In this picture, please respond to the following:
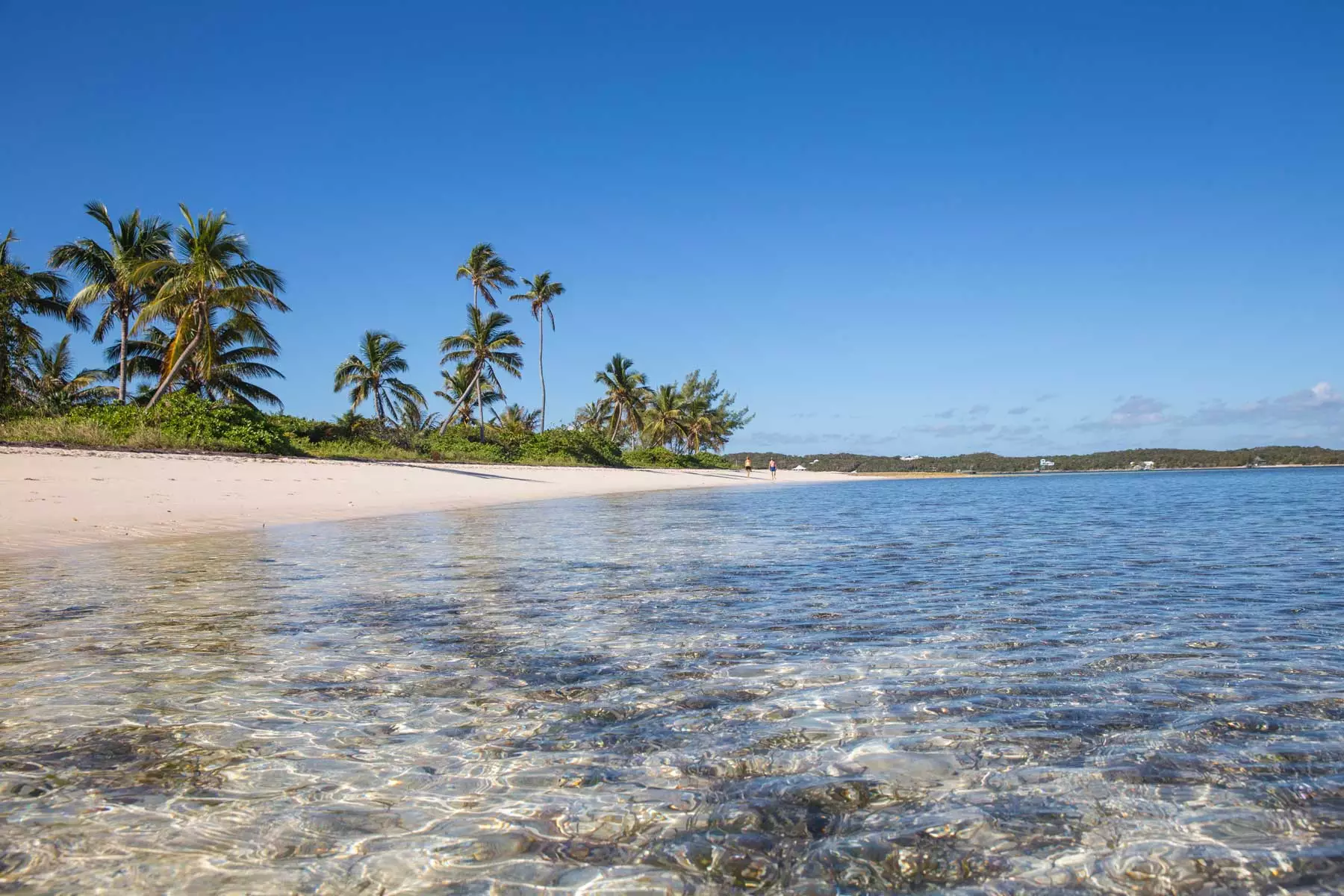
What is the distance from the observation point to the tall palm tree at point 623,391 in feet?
211

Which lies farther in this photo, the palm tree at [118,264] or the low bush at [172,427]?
the palm tree at [118,264]

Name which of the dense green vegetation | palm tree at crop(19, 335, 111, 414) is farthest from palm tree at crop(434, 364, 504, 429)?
palm tree at crop(19, 335, 111, 414)

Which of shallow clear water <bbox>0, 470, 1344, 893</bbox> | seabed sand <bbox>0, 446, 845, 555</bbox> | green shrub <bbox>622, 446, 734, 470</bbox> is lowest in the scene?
shallow clear water <bbox>0, 470, 1344, 893</bbox>

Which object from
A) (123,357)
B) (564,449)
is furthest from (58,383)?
(564,449)

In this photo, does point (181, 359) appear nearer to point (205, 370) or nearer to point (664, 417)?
point (205, 370)

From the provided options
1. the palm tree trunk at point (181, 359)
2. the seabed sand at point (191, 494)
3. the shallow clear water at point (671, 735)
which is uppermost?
the palm tree trunk at point (181, 359)

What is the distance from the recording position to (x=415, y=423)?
5328 cm

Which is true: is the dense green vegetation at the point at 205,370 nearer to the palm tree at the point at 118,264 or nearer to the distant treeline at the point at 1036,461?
the palm tree at the point at 118,264

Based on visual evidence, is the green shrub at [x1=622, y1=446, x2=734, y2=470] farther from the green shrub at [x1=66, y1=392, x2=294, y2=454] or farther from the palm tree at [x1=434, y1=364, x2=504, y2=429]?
the green shrub at [x1=66, y1=392, x2=294, y2=454]

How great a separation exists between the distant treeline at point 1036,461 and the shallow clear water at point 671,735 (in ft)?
336

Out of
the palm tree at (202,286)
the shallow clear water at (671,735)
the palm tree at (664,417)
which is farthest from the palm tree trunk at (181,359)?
the palm tree at (664,417)

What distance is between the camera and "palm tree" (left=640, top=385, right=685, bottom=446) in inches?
2758

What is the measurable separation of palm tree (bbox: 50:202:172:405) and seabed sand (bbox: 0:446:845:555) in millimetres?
14352

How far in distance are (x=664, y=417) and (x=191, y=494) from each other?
54503 mm
